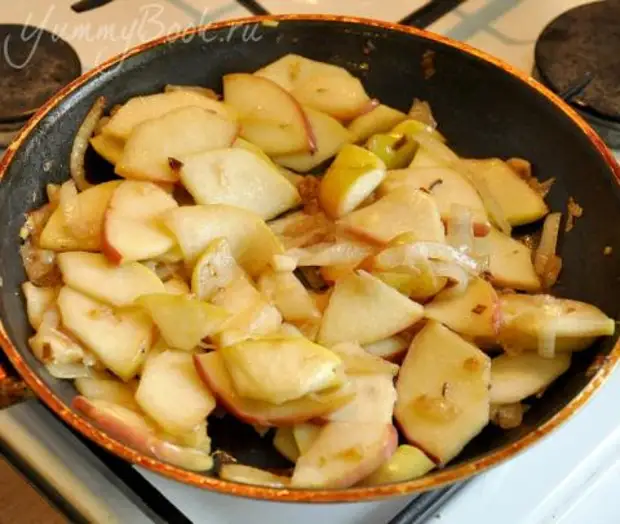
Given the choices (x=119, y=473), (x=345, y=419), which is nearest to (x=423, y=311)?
(x=345, y=419)

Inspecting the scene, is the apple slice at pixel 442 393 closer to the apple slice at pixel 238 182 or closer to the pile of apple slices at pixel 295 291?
the pile of apple slices at pixel 295 291

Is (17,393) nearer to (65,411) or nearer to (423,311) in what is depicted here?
(65,411)

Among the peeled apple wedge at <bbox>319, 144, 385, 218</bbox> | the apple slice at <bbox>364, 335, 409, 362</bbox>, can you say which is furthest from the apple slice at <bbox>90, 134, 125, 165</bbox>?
the apple slice at <bbox>364, 335, 409, 362</bbox>

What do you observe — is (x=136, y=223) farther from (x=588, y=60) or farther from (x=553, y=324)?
(x=588, y=60)

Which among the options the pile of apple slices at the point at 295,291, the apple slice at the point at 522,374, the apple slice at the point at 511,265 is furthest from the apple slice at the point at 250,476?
the apple slice at the point at 511,265

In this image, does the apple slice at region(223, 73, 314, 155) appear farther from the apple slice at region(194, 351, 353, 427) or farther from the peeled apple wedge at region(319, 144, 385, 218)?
the apple slice at region(194, 351, 353, 427)

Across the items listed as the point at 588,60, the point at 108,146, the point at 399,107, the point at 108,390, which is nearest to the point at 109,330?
the point at 108,390
